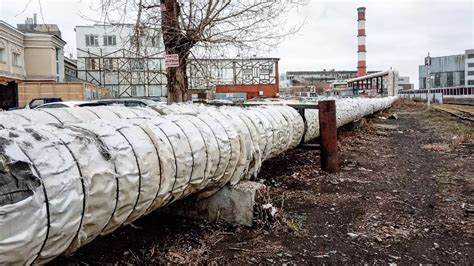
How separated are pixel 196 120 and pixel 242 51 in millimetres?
7607

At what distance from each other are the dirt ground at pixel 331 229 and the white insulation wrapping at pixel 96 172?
45 centimetres

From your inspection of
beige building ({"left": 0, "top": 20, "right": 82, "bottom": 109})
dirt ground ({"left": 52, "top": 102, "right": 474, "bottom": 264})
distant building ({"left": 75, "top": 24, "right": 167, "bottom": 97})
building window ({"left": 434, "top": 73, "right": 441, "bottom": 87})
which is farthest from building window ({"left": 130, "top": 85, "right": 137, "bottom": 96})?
building window ({"left": 434, "top": 73, "right": 441, "bottom": 87})

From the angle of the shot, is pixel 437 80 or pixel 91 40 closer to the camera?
pixel 91 40

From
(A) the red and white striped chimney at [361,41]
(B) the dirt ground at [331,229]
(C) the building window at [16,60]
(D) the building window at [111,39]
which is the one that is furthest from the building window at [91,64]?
(B) the dirt ground at [331,229]

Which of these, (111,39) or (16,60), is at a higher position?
(111,39)

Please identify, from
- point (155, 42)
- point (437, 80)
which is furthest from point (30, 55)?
point (437, 80)

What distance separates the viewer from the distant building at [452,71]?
243 feet

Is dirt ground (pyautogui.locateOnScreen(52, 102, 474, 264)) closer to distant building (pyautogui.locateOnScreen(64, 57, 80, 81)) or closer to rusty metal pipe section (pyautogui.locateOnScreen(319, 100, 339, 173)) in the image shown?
rusty metal pipe section (pyautogui.locateOnScreen(319, 100, 339, 173))

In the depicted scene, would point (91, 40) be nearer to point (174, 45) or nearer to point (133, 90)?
point (133, 90)

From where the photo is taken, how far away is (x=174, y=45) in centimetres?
1017

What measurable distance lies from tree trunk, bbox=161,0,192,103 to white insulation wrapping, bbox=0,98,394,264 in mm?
5987

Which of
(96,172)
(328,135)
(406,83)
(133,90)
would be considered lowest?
(328,135)

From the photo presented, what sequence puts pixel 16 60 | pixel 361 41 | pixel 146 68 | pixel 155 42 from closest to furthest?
pixel 155 42 → pixel 146 68 → pixel 16 60 → pixel 361 41

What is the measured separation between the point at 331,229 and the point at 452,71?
277 feet
